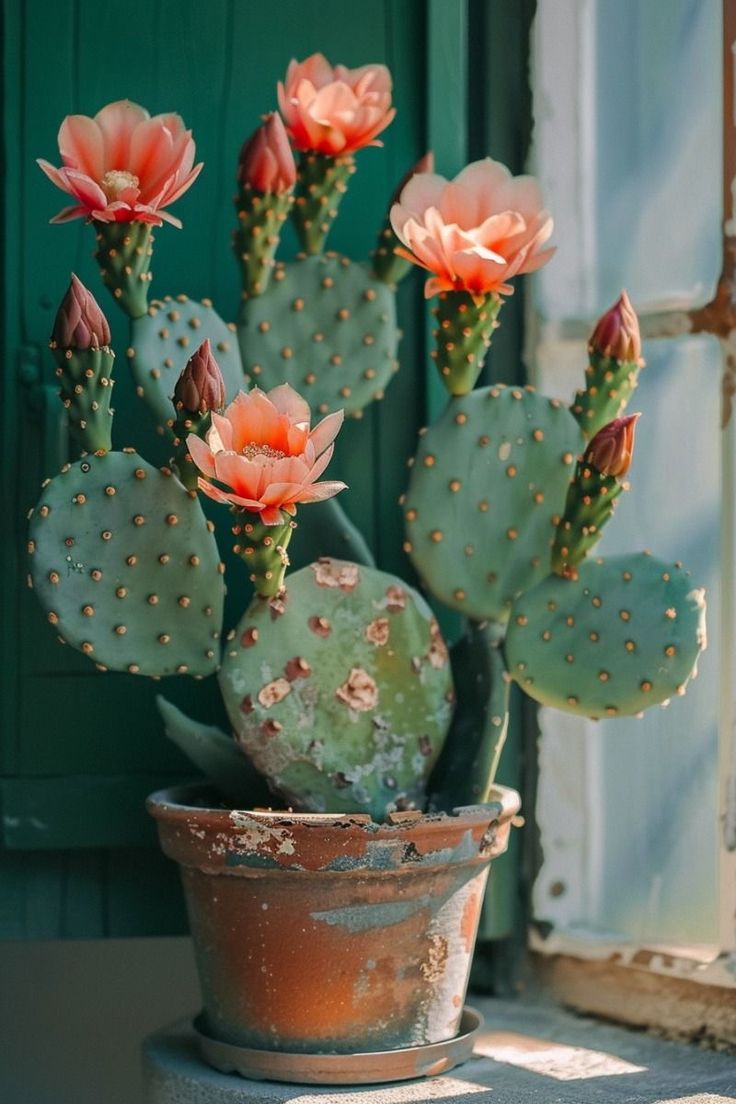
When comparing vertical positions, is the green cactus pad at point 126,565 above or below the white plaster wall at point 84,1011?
above

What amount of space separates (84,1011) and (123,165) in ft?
4.11

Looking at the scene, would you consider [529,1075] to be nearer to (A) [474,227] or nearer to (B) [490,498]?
(B) [490,498]

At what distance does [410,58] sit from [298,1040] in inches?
51.7

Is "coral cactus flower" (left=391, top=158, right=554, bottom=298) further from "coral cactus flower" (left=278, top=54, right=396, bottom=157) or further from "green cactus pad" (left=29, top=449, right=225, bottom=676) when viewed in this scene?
"green cactus pad" (left=29, top=449, right=225, bottom=676)

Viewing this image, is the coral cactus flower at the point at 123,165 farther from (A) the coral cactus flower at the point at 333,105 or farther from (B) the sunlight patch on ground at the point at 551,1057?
(B) the sunlight patch on ground at the point at 551,1057

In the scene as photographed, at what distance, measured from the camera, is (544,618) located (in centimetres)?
175

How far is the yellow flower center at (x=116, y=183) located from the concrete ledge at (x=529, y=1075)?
101 centimetres

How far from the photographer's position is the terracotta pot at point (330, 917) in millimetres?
1644

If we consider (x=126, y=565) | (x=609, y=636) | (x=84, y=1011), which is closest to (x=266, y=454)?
(x=126, y=565)

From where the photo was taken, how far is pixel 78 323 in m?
1.67

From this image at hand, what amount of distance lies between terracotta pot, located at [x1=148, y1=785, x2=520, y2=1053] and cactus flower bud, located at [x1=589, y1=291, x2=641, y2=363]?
54 cm

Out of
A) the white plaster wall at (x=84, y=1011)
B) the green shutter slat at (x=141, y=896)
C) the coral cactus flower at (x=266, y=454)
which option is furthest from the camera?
the white plaster wall at (x=84, y=1011)

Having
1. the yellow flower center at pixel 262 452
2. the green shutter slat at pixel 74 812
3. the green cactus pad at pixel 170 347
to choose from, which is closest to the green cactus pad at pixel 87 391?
the green cactus pad at pixel 170 347

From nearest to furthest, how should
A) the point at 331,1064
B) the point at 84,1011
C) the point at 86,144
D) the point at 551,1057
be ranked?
1. the point at 331,1064
2. the point at 86,144
3. the point at 551,1057
4. the point at 84,1011
